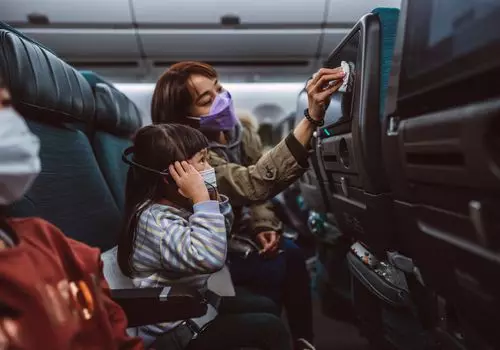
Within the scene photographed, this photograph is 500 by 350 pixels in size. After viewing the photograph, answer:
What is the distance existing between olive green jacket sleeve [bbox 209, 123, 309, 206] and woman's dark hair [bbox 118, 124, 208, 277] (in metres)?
0.25

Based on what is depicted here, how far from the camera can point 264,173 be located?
4.72 ft

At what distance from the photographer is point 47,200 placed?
1.24 m

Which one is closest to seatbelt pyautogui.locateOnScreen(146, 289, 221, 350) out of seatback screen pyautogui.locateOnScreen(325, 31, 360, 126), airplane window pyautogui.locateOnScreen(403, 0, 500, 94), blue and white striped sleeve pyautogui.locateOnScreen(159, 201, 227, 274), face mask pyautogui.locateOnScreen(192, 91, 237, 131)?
blue and white striped sleeve pyautogui.locateOnScreen(159, 201, 227, 274)

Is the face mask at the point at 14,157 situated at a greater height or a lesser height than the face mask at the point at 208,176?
greater

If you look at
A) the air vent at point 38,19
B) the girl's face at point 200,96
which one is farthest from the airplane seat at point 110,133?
the air vent at point 38,19

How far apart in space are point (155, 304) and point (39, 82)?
2.37ft

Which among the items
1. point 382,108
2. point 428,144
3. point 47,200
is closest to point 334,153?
point 382,108

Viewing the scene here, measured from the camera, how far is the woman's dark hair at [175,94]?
1.38 m

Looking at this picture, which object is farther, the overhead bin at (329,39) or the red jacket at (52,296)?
the overhead bin at (329,39)

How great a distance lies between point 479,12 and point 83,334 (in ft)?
2.70

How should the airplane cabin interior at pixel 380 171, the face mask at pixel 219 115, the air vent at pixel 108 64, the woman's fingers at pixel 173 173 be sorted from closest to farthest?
the airplane cabin interior at pixel 380 171 → the woman's fingers at pixel 173 173 → the face mask at pixel 219 115 → the air vent at pixel 108 64

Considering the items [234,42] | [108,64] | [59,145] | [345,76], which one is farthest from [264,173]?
[108,64]

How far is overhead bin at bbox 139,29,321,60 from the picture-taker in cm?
330

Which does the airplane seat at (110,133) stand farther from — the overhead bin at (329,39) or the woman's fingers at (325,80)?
the overhead bin at (329,39)
